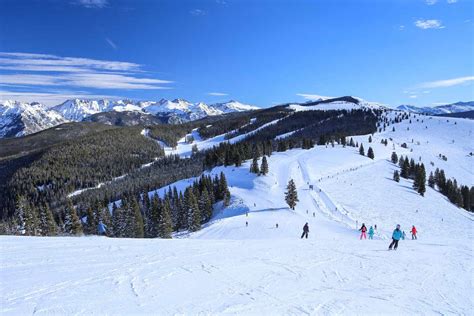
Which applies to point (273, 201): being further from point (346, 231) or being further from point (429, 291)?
point (429, 291)

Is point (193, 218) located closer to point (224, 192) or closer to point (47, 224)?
point (224, 192)

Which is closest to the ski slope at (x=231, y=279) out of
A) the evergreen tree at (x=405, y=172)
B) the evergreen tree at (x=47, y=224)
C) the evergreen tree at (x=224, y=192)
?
the evergreen tree at (x=47, y=224)

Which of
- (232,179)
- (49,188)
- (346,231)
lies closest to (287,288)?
(346,231)

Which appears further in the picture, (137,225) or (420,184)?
(420,184)

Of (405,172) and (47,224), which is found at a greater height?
(405,172)

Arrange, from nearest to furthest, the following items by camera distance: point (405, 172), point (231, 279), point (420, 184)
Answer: point (231, 279) < point (420, 184) < point (405, 172)

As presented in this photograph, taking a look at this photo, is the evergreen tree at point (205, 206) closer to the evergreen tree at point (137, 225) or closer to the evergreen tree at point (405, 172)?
the evergreen tree at point (137, 225)

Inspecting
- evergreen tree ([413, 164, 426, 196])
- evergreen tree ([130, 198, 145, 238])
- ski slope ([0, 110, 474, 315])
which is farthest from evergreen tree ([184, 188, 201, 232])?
evergreen tree ([413, 164, 426, 196])

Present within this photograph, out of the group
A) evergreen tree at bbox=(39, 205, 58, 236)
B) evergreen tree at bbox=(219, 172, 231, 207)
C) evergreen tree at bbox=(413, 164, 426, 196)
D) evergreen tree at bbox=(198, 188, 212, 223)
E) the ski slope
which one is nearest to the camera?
the ski slope

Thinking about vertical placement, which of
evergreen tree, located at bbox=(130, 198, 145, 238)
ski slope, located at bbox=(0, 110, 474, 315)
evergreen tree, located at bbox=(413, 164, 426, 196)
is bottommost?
evergreen tree, located at bbox=(130, 198, 145, 238)

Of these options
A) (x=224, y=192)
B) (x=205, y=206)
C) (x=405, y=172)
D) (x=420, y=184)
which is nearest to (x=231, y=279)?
(x=205, y=206)

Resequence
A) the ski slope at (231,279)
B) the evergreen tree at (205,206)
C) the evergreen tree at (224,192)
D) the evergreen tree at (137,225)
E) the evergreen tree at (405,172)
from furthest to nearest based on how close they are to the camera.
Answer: the evergreen tree at (405,172) → the evergreen tree at (224,192) → the evergreen tree at (205,206) → the evergreen tree at (137,225) → the ski slope at (231,279)

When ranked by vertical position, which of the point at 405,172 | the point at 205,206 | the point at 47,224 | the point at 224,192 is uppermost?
the point at 405,172

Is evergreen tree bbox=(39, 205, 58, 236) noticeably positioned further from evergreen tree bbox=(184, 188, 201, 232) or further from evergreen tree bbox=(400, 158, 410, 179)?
evergreen tree bbox=(400, 158, 410, 179)
